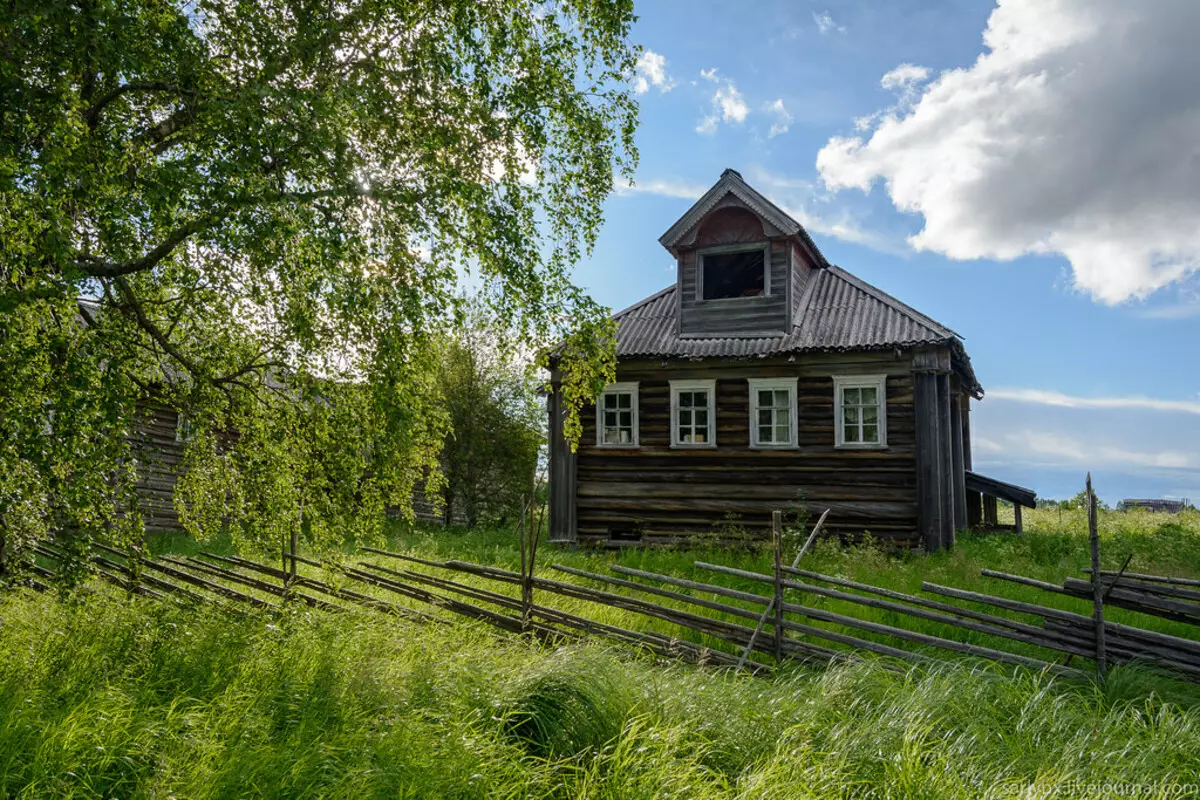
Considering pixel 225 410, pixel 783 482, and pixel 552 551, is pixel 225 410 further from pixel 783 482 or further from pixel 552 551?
pixel 783 482

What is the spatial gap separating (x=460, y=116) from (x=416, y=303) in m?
2.43

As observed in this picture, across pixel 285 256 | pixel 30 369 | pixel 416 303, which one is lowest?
pixel 30 369

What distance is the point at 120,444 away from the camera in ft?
21.8

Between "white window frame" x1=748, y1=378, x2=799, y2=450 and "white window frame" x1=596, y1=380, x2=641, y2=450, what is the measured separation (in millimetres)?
2310

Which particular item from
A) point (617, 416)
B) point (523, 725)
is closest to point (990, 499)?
point (617, 416)

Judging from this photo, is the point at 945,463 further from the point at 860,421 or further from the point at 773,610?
the point at 773,610

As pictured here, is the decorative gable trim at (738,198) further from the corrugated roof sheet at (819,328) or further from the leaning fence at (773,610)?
the leaning fence at (773,610)

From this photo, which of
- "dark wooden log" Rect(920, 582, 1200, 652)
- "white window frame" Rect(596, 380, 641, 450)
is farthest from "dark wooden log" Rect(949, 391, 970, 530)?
"dark wooden log" Rect(920, 582, 1200, 652)

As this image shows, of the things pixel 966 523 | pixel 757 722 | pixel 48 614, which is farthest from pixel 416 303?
pixel 966 523

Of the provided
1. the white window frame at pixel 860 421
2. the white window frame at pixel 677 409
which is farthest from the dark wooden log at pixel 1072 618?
the white window frame at pixel 677 409

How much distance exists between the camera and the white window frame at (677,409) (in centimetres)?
1521

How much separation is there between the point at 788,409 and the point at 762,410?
1.64ft

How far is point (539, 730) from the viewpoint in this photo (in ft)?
16.3

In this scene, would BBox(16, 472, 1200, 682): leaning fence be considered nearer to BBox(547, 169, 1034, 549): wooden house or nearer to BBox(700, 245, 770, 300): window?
BBox(547, 169, 1034, 549): wooden house
